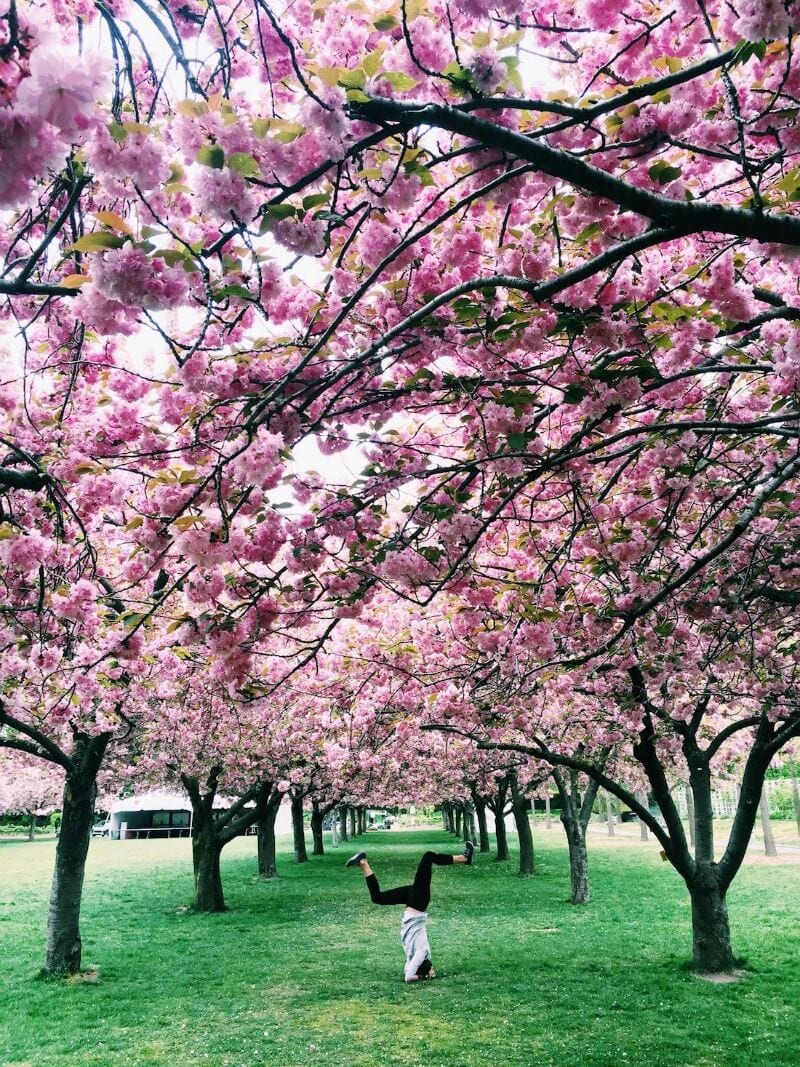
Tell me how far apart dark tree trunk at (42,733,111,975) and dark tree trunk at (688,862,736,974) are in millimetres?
Answer: 7747

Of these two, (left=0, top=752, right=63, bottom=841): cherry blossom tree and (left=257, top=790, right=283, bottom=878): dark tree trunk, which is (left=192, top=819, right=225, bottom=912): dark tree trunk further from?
(left=0, top=752, right=63, bottom=841): cherry blossom tree

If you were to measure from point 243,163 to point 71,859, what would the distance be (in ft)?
32.9

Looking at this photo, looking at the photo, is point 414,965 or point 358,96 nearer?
point 358,96

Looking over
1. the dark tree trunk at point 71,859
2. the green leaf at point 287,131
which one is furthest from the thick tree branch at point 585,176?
the dark tree trunk at point 71,859

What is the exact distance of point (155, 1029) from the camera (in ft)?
25.2

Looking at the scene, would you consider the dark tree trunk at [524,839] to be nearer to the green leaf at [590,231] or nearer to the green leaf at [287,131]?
the green leaf at [590,231]

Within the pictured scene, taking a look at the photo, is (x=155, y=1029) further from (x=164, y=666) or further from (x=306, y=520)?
(x=306, y=520)

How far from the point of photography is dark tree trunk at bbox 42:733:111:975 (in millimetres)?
9695

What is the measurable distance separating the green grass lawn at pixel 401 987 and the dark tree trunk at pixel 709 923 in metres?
0.34

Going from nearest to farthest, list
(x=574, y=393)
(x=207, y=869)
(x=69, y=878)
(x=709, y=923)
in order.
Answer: (x=574, y=393)
(x=709, y=923)
(x=69, y=878)
(x=207, y=869)

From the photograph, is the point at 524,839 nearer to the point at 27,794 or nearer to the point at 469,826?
the point at 469,826

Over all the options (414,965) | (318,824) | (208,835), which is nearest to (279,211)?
(414,965)

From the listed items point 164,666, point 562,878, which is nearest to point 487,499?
point 164,666

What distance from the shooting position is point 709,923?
9039 mm
